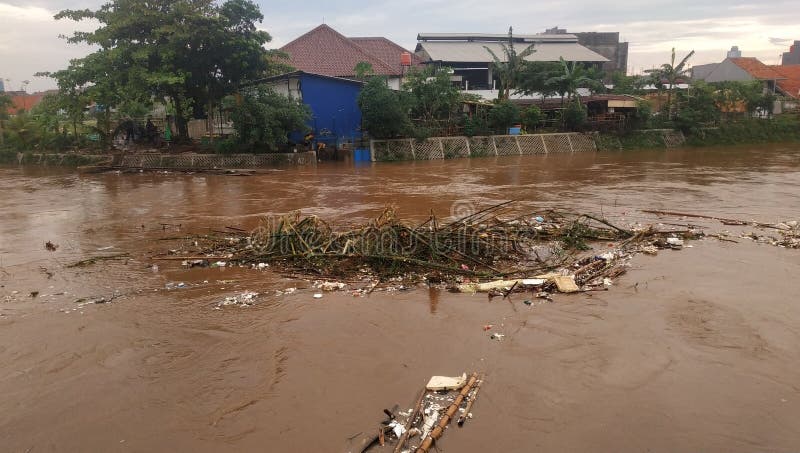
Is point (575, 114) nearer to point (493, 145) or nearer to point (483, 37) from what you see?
point (493, 145)

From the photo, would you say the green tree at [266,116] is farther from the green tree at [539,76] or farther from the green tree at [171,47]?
the green tree at [539,76]

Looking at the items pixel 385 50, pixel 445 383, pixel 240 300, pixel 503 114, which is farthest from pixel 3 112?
pixel 445 383

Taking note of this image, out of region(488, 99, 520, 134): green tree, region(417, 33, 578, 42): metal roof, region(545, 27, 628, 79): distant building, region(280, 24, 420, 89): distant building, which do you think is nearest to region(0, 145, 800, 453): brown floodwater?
region(488, 99, 520, 134): green tree

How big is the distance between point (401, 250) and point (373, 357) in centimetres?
248

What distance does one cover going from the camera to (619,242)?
319 inches

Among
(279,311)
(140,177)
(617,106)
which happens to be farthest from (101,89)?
(617,106)

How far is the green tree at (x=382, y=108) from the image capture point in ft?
67.3

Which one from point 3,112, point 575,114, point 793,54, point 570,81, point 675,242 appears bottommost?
point 675,242

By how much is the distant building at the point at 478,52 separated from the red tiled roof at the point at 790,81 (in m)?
12.2

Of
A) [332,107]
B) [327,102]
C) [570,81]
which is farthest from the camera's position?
[570,81]

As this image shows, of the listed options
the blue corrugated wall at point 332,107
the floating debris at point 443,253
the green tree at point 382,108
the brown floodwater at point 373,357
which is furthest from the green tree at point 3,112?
the floating debris at point 443,253

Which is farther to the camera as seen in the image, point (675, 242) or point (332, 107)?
point (332, 107)

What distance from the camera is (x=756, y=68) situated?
34.2m

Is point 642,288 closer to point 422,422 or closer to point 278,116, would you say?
point 422,422
